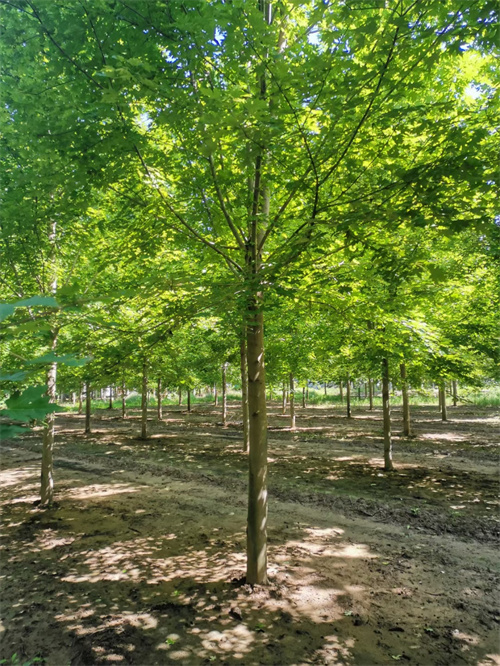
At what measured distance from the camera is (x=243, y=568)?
16.1 ft

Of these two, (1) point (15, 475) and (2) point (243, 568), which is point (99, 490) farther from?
(2) point (243, 568)

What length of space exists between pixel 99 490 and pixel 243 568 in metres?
5.01

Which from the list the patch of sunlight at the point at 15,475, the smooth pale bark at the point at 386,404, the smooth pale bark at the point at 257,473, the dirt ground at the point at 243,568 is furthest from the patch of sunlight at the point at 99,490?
the smooth pale bark at the point at 386,404

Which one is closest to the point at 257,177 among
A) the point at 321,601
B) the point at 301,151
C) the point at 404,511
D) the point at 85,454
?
the point at 301,151

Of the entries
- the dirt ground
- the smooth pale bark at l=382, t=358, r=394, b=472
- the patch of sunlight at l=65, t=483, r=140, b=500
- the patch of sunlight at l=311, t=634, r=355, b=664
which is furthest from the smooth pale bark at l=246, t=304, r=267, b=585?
the smooth pale bark at l=382, t=358, r=394, b=472

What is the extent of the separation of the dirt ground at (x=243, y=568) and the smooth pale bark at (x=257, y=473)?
0.95ft

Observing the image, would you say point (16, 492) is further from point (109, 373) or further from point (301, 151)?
point (301, 151)

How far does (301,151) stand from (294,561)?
4.97 meters

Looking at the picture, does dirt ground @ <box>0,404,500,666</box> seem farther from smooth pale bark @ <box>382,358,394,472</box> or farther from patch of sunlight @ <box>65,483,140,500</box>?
smooth pale bark @ <box>382,358,394,472</box>

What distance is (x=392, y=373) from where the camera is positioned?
30.6ft

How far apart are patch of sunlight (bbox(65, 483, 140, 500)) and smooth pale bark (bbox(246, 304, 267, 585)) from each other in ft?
16.1

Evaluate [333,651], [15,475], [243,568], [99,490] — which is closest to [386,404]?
[243,568]

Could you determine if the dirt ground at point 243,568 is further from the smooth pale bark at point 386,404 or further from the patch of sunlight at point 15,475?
the smooth pale bark at point 386,404

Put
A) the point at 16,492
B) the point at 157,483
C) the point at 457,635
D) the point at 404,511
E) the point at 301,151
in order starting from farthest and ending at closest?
the point at 157,483
the point at 16,492
the point at 404,511
the point at 457,635
the point at 301,151
